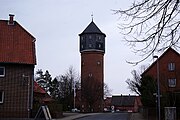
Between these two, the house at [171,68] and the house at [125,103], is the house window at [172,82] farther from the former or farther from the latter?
the house at [125,103]

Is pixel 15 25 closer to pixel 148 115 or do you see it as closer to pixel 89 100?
pixel 148 115

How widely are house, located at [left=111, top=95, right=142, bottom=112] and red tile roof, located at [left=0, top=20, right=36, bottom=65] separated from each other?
8150 centimetres

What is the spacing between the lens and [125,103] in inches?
4840

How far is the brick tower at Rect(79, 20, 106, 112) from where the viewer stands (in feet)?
281

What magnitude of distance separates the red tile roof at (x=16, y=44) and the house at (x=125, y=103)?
267ft

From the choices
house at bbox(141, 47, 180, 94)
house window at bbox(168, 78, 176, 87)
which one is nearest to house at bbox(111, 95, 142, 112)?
house at bbox(141, 47, 180, 94)

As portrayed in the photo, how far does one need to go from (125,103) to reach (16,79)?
8768 cm

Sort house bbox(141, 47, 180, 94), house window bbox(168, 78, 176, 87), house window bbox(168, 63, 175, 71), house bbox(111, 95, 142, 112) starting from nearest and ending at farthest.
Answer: house bbox(141, 47, 180, 94)
house window bbox(168, 78, 176, 87)
house window bbox(168, 63, 175, 71)
house bbox(111, 95, 142, 112)

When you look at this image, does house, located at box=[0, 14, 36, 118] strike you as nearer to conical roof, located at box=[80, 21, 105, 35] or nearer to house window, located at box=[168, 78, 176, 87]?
house window, located at box=[168, 78, 176, 87]

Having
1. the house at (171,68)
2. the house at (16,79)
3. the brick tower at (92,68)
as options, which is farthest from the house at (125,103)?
the house at (16,79)

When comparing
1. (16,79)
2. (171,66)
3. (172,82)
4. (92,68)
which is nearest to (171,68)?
(171,66)

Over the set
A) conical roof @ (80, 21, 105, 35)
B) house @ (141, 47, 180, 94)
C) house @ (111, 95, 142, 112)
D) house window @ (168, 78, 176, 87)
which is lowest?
house @ (111, 95, 142, 112)

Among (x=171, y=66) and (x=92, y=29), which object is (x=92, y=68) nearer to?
(x=92, y=29)

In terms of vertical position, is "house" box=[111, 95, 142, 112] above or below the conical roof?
below
